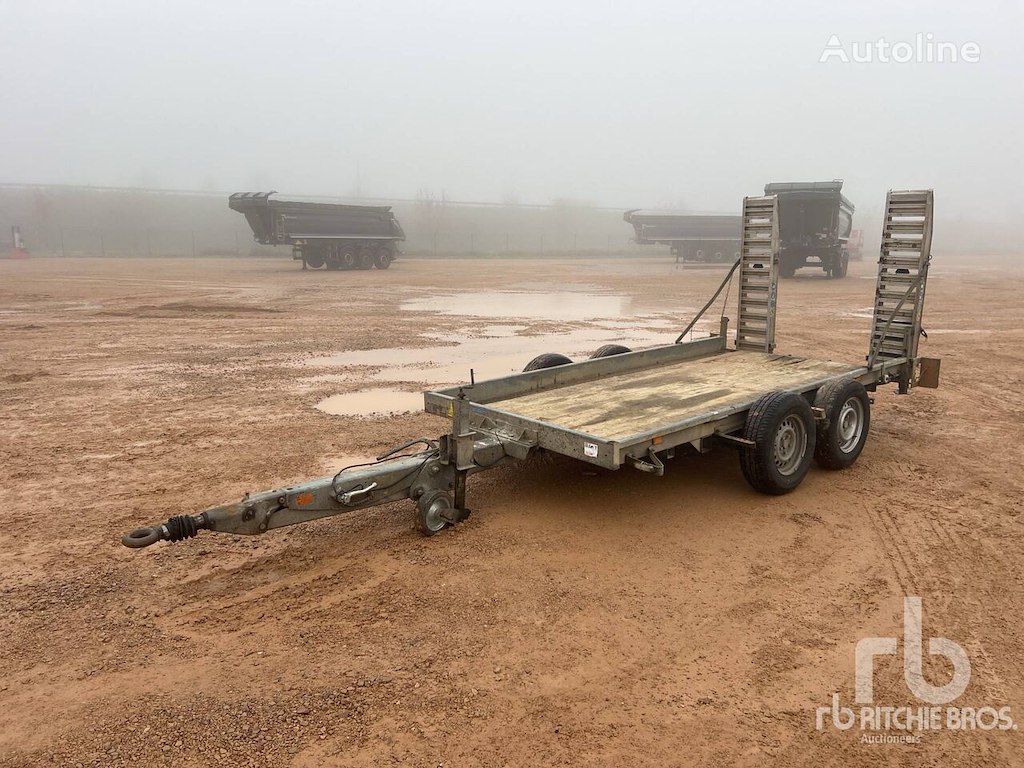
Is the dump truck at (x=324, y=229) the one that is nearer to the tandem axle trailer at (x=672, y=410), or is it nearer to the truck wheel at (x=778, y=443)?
the tandem axle trailer at (x=672, y=410)

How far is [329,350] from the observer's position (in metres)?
11.6

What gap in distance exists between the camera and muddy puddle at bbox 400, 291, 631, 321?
1650cm

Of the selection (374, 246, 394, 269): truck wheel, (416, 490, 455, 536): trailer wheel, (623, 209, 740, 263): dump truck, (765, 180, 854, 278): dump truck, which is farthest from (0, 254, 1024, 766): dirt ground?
(623, 209, 740, 263): dump truck

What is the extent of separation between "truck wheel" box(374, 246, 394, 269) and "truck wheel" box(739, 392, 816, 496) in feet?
92.2

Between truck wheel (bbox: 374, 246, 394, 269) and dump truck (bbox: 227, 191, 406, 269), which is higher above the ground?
dump truck (bbox: 227, 191, 406, 269)

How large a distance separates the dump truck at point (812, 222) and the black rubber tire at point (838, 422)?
67.0 ft

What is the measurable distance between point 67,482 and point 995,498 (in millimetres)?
7227

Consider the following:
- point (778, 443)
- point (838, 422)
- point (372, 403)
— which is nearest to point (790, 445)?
point (778, 443)

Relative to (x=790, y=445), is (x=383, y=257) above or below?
above

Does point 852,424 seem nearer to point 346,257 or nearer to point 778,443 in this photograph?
point 778,443

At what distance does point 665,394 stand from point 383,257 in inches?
1085

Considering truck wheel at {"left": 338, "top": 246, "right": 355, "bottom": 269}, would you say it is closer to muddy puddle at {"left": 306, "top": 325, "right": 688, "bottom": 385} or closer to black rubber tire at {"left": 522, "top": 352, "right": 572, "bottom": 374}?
muddy puddle at {"left": 306, "top": 325, "right": 688, "bottom": 385}

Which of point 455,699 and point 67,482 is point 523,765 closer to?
point 455,699

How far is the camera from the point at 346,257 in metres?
30.7
